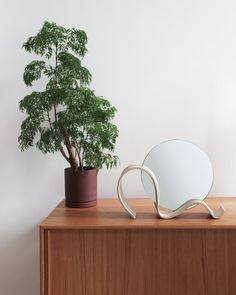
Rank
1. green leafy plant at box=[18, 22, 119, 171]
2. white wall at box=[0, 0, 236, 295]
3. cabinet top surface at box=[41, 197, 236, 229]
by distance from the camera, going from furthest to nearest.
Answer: white wall at box=[0, 0, 236, 295], green leafy plant at box=[18, 22, 119, 171], cabinet top surface at box=[41, 197, 236, 229]

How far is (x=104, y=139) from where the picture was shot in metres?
1.18

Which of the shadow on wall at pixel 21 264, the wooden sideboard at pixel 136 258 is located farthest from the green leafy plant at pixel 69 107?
the shadow on wall at pixel 21 264

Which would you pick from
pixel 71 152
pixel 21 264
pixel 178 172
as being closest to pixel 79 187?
pixel 71 152

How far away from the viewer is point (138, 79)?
57.9 inches

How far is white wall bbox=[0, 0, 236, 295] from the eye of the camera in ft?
4.80

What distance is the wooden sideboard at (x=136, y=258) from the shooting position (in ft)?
3.42

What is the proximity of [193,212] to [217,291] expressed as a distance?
26cm

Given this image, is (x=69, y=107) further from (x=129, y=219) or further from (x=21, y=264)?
(x=21, y=264)

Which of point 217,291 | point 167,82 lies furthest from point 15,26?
point 217,291

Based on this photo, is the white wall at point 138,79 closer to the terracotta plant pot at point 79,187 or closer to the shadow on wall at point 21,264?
the shadow on wall at point 21,264

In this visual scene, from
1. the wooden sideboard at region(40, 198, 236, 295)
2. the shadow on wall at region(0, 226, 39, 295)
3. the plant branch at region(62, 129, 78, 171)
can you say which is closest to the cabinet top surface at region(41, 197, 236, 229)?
the wooden sideboard at region(40, 198, 236, 295)

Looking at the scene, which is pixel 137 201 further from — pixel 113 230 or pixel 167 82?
pixel 167 82

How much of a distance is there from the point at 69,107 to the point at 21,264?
2.55 ft

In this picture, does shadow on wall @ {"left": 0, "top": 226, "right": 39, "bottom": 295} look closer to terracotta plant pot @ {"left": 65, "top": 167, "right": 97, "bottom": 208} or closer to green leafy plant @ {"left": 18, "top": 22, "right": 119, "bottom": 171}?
terracotta plant pot @ {"left": 65, "top": 167, "right": 97, "bottom": 208}
